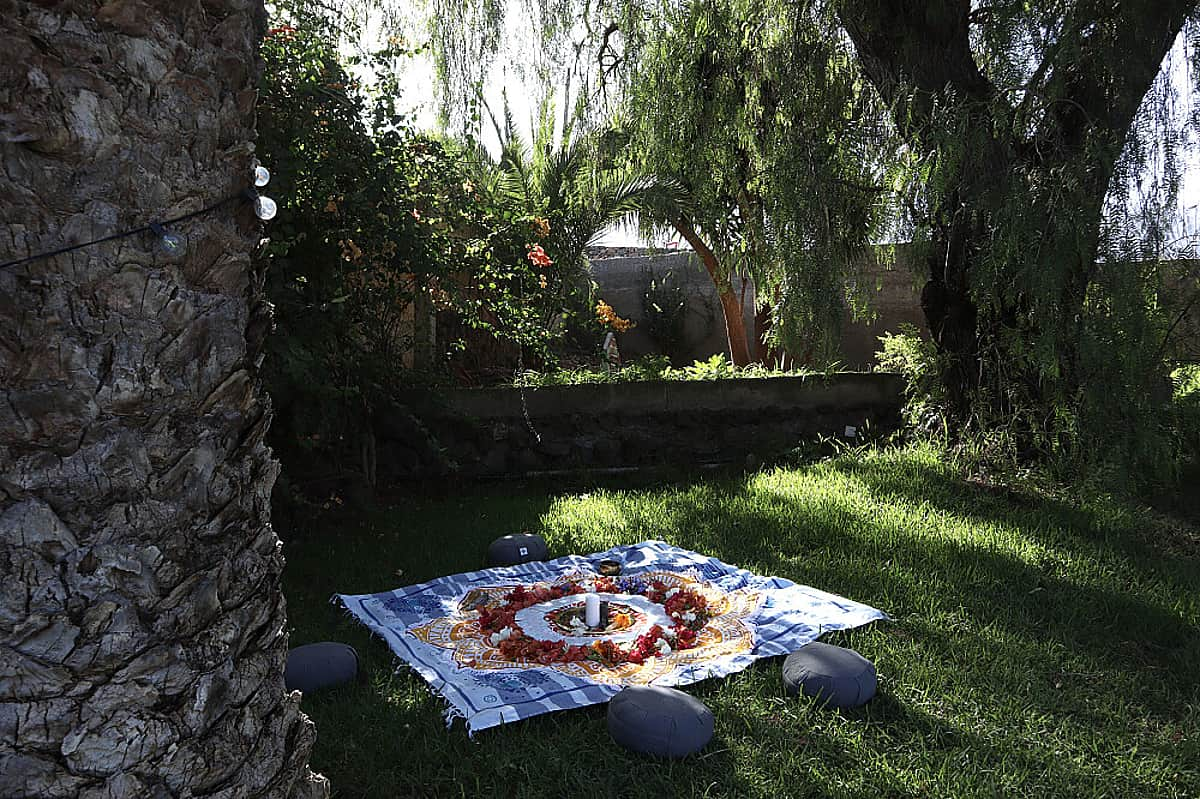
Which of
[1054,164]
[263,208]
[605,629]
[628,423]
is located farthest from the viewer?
[628,423]

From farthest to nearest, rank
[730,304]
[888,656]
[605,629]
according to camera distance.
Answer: [730,304] < [605,629] < [888,656]

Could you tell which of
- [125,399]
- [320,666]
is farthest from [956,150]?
[125,399]

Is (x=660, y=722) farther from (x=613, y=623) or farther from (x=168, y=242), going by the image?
(x=168, y=242)

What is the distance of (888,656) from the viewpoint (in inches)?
116

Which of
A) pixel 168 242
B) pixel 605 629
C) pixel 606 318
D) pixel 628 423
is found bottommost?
pixel 605 629

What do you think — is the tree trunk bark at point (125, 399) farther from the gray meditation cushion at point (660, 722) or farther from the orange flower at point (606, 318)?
the orange flower at point (606, 318)

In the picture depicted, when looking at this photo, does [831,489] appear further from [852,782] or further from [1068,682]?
[852,782]

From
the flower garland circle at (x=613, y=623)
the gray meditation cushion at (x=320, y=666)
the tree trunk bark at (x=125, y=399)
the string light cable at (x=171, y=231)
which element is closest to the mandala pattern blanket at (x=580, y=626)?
the flower garland circle at (x=613, y=623)

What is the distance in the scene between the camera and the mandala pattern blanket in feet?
9.11

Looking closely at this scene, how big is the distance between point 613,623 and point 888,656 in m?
1.00

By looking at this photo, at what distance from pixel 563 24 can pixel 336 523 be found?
3.24m

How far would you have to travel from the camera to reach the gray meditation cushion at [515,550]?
4.00 meters

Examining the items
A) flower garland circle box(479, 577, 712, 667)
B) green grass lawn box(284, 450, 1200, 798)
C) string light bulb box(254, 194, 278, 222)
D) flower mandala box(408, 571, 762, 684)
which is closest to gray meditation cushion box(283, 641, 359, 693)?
green grass lawn box(284, 450, 1200, 798)

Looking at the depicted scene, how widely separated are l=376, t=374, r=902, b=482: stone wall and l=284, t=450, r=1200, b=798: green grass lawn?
675mm
